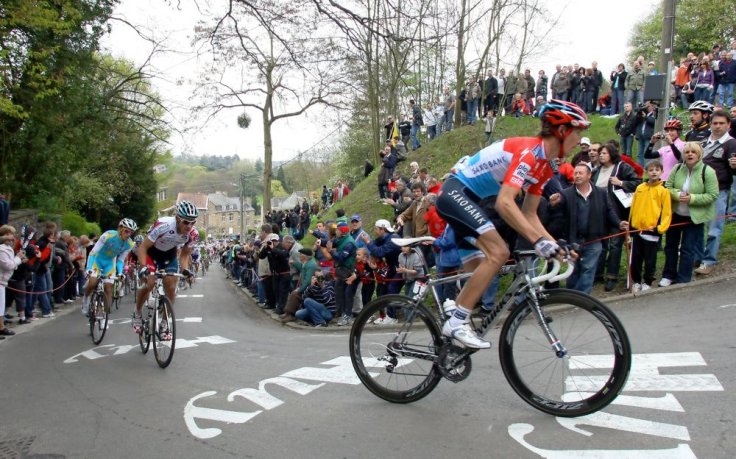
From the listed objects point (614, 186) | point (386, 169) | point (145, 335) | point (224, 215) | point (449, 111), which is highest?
point (449, 111)

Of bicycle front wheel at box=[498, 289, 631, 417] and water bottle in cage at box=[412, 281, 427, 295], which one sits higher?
water bottle in cage at box=[412, 281, 427, 295]

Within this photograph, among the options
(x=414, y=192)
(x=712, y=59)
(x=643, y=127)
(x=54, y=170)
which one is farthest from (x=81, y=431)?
(x=54, y=170)

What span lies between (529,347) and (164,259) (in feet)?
20.3

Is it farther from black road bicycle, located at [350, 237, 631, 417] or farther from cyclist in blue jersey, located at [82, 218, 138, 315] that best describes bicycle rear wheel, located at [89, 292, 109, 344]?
black road bicycle, located at [350, 237, 631, 417]

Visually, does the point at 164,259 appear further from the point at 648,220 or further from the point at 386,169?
the point at 386,169

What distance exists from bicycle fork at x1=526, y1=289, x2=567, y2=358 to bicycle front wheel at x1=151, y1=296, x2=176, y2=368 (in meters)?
4.91

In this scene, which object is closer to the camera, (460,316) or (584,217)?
(460,316)

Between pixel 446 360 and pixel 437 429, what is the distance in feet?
1.90

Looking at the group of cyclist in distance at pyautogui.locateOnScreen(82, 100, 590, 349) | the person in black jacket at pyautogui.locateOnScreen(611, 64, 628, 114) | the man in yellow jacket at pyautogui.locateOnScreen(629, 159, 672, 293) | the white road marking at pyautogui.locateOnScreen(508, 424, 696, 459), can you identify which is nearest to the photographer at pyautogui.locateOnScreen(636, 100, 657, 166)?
the person in black jacket at pyautogui.locateOnScreen(611, 64, 628, 114)

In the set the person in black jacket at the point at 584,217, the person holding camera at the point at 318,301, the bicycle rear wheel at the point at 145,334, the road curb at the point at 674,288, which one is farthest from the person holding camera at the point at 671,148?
the bicycle rear wheel at the point at 145,334

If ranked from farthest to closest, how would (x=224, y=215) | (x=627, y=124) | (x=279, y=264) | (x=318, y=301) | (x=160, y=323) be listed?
(x=224, y=215) < (x=279, y=264) < (x=627, y=124) < (x=318, y=301) < (x=160, y=323)

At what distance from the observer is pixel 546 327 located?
4410mm

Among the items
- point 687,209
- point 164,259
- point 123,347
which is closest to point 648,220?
point 687,209

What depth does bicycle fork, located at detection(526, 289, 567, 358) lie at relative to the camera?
14.4 ft
